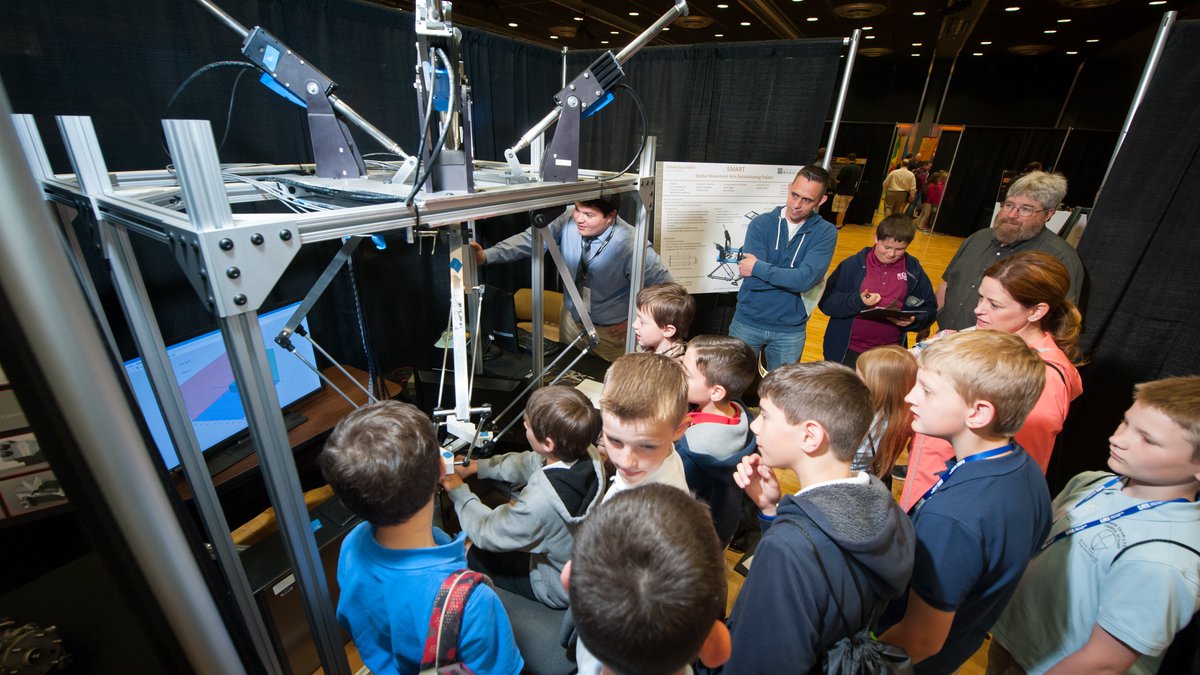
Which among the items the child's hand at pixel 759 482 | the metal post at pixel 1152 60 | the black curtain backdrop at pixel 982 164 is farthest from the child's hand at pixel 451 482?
the black curtain backdrop at pixel 982 164

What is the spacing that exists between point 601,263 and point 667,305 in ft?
2.22

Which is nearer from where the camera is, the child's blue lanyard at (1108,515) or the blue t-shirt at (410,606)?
the blue t-shirt at (410,606)

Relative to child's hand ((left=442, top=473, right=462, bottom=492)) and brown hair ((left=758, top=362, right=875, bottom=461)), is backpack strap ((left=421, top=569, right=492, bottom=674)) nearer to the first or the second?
child's hand ((left=442, top=473, right=462, bottom=492))

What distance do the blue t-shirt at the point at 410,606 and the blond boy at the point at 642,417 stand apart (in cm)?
35

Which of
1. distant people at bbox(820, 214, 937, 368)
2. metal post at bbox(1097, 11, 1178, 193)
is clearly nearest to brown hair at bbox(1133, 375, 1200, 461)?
distant people at bbox(820, 214, 937, 368)

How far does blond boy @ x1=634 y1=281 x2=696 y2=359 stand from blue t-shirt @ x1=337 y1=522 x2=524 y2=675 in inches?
42.5

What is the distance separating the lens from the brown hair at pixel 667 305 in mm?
1822

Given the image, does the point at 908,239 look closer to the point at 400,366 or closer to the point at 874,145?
the point at 400,366

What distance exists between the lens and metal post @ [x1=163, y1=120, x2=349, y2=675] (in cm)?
71

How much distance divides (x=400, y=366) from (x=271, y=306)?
2.67 ft

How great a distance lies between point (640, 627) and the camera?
625mm

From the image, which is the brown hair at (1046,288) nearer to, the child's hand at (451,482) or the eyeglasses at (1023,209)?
the eyeglasses at (1023,209)

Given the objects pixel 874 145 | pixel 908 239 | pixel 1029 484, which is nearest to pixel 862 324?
pixel 908 239

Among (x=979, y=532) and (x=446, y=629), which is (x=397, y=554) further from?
(x=979, y=532)
